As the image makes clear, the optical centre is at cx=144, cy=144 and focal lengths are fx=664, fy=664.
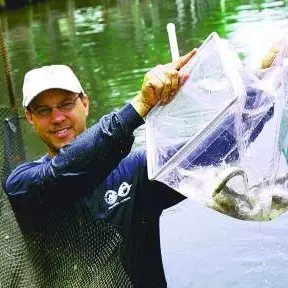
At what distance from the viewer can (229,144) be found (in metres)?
1.98

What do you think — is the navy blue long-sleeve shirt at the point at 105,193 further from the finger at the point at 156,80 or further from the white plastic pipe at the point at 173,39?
the white plastic pipe at the point at 173,39

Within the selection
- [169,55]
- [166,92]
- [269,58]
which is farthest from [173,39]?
[169,55]

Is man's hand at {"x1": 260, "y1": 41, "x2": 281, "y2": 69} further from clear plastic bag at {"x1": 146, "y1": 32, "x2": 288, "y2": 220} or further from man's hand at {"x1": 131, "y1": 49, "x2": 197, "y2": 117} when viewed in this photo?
man's hand at {"x1": 131, "y1": 49, "x2": 197, "y2": 117}

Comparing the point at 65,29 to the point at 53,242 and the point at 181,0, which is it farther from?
the point at 53,242

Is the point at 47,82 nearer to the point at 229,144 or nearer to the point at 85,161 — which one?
the point at 85,161

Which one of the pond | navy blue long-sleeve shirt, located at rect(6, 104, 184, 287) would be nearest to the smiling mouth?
navy blue long-sleeve shirt, located at rect(6, 104, 184, 287)

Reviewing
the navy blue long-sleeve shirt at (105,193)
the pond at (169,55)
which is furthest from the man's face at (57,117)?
the pond at (169,55)

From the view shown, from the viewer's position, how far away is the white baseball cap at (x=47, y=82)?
8.48ft

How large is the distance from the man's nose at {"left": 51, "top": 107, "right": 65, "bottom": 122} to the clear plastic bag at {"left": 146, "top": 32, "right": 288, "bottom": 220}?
0.55 m

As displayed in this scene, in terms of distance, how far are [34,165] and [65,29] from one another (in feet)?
55.6

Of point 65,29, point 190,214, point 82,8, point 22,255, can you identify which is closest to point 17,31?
point 65,29

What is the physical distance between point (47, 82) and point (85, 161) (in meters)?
0.53

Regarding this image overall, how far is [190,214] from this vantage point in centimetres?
514

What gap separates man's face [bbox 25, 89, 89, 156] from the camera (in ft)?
8.47
